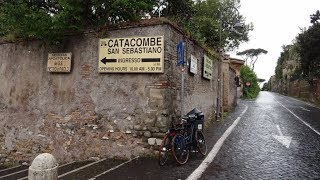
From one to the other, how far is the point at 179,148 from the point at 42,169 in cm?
373

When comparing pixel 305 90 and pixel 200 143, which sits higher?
pixel 305 90

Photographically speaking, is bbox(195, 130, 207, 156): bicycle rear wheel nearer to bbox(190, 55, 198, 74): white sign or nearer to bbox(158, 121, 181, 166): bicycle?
bbox(158, 121, 181, 166): bicycle

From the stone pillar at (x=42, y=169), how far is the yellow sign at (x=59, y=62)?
210 inches

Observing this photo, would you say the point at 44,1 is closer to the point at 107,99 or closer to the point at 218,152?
the point at 107,99

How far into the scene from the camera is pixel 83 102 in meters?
9.62

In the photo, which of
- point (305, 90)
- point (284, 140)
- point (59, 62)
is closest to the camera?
point (59, 62)

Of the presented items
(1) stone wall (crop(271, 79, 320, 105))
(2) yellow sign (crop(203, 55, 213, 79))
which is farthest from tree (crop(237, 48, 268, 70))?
(2) yellow sign (crop(203, 55, 213, 79))

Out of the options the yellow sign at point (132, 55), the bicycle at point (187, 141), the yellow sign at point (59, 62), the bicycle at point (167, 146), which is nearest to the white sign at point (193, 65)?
the yellow sign at point (132, 55)

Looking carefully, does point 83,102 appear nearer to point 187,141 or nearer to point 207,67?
point 187,141

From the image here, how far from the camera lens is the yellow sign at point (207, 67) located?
42.4 ft

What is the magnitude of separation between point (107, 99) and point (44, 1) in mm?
4742

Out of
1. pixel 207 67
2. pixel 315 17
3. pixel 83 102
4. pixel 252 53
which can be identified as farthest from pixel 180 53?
pixel 252 53

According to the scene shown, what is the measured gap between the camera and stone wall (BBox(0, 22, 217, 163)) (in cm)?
884

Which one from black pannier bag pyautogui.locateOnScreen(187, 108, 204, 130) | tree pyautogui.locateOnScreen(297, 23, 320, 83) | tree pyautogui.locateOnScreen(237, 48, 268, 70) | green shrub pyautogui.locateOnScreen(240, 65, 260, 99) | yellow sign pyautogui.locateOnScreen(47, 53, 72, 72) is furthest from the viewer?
tree pyautogui.locateOnScreen(237, 48, 268, 70)
